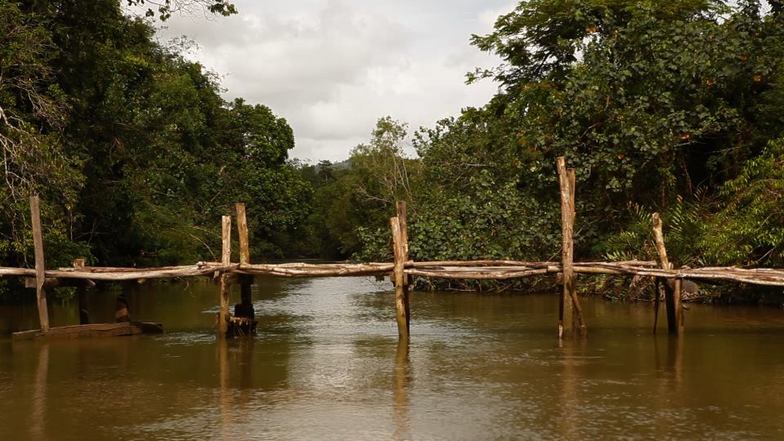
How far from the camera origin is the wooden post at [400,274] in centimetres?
1452

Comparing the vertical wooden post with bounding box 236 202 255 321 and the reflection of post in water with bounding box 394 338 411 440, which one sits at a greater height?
the vertical wooden post with bounding box 236 202 255 321

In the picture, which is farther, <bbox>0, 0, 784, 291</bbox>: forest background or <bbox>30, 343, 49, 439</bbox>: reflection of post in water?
<bbox>0, 0, 784, 291</bbox>: forest background

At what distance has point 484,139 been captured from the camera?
29.2m

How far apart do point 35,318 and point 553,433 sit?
14.9 m

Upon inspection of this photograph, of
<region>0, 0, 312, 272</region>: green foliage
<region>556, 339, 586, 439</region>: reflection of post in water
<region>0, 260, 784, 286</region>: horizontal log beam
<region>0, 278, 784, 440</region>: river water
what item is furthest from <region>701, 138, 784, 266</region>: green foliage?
<region>0, 0, 312, 272</region>: green foliage

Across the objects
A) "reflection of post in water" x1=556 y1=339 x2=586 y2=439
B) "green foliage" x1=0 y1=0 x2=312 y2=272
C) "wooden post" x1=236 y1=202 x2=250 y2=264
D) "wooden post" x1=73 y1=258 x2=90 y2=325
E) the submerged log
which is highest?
"green foliage" x1=0 y1=0 x2=312 y2=272

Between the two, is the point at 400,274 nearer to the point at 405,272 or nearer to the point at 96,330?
the point at 405,272

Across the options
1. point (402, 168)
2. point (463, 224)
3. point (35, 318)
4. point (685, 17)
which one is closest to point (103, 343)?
point (35, 318)

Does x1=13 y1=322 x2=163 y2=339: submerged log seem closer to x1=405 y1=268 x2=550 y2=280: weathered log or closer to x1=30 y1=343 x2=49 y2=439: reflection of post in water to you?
x1=30 y1=343 x2=49 y2=439: reflection of post in water

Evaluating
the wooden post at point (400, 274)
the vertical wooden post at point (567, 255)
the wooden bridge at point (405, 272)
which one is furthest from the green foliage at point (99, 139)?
the vertical wooden post at point (567, 255)

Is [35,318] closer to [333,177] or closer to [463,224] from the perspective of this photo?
[463,224]

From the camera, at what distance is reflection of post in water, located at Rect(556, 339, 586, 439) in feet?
28.1

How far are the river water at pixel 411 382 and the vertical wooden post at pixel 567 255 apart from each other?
49cm

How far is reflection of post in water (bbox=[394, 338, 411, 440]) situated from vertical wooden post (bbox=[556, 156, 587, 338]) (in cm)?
274
